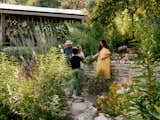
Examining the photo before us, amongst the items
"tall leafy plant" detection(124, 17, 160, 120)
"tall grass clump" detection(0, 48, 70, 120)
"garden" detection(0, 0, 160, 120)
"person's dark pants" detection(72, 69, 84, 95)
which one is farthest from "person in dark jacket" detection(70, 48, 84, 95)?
"tall leafy plant" detection(124, 17, 160, 120)

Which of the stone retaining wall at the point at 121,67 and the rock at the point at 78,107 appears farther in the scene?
the stone retaining wall at the point at 121,67

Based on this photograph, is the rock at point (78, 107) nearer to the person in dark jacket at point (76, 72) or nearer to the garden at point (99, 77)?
the garden at point (99, 77)

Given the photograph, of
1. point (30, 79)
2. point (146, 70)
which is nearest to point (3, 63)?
point (30, 79)

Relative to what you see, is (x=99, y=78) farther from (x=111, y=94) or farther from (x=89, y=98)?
(x=111, y=94)

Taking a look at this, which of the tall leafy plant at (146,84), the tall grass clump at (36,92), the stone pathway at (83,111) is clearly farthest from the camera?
the stone pathway at (83,111)

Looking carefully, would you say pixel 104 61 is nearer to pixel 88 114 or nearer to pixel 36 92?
pixel 88 114

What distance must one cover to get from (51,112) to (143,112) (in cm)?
423

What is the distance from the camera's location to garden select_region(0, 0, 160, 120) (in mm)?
5125

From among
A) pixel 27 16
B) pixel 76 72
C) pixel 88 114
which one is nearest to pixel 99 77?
pixel 76 72

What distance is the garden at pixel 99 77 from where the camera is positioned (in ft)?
16.8

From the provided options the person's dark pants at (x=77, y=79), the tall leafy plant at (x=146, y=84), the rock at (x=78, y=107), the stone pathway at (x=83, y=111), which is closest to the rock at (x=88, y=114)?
the stone pathway at (x=83, y=111)

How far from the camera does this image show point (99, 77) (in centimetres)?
1278

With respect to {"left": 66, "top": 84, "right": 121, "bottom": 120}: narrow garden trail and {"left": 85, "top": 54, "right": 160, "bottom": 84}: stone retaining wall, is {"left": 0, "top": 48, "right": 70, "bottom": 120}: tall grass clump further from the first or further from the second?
{"left": 85, "top": 54, "right": 160, "bottom": 84}: stone retaining wall

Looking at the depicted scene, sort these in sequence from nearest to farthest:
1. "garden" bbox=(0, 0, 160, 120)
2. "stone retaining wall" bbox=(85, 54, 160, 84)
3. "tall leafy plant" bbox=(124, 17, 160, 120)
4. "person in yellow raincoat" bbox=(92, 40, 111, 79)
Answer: "tall leafy plant" bbox=(124, 17, 160, 120) → "garden" bbox=(0, 0, 160, 120) → "person in yellow raincoat" bbox=(92, 40, 111, 79) → "stone retaining wall" bbox=(85, 54, 160, 84)
